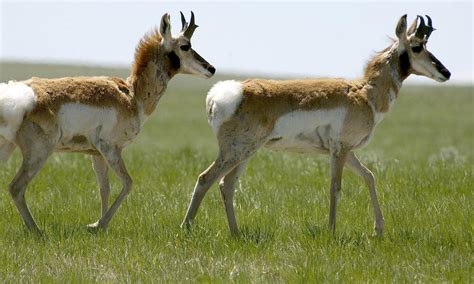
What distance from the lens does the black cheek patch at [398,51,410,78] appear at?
9.67 m

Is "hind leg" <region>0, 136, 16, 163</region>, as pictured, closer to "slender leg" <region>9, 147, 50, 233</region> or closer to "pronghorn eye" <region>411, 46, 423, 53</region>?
"slender leg" <region>9, 147, 50, 233</region>

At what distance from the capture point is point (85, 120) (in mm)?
8812

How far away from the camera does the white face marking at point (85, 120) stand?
8648 mm

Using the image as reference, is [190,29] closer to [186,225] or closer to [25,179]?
[186,225]

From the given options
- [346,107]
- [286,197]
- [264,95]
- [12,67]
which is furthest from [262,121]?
[12,67]

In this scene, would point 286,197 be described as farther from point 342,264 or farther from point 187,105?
point 187,105

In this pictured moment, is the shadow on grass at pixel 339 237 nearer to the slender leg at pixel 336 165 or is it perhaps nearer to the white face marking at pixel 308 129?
the slender leg at pixel 336 165

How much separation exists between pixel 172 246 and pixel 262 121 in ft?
5.77

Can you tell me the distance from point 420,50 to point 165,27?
283 cm

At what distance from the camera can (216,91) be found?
346 inches

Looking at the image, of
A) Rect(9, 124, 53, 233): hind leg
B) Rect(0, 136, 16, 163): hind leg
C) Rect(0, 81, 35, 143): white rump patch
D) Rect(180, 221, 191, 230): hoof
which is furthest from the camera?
Rect(0, 136, 16, 163): hind leg

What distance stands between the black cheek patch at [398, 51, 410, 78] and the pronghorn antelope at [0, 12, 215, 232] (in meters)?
2.12

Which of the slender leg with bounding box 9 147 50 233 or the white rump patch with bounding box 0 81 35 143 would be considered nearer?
the white rump patch with bounding box 0 81 35 143

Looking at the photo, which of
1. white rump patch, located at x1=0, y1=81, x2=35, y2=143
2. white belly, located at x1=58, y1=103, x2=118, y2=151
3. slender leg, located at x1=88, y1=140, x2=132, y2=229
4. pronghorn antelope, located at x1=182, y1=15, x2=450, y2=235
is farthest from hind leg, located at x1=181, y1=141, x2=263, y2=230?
white rump patch, located at x1=0, y1=81, x2=35, y2=143
